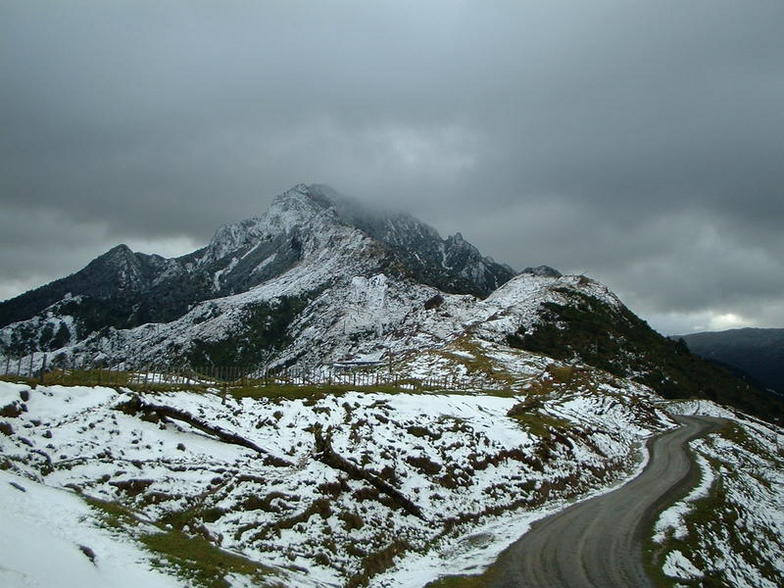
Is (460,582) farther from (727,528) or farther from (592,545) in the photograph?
(727,528)

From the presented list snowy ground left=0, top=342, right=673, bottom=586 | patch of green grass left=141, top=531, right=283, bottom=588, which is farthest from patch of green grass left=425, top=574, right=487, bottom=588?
patch of green grass left=141, top=531, right=283, bottom=588

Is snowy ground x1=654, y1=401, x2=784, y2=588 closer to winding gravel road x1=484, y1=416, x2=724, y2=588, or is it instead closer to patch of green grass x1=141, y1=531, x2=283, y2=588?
winding gravel road x1=484, y1=416, x2=724, y2=588

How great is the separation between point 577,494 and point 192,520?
1132 inches

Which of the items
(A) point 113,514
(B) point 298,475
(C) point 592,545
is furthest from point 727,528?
(A) point 113,514

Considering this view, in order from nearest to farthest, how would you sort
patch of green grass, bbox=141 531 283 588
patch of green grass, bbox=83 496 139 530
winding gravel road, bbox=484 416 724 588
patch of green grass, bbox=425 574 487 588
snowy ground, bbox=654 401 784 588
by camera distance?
1. patch of green grass, bbox=141 531 283 588
2. patch of green grass, bbox=83 496 139 530
3. patch of green grass, bbox=425 574 487 588
4. winding gravel road, bbox=484 416 724 588
5. snowy ground, bbox=654 401 784 588

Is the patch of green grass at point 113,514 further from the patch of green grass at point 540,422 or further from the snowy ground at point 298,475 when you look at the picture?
the patch of green grass at point 540,422

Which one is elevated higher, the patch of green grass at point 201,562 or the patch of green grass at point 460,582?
the patch of green grass at point 201,562

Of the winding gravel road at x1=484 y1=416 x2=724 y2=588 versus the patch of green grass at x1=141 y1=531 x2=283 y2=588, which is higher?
the patch of green grass at x1=141 y1=531 x2=283 y2=588

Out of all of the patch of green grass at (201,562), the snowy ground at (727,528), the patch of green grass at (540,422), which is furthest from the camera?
the patch of green grass at (540,422)

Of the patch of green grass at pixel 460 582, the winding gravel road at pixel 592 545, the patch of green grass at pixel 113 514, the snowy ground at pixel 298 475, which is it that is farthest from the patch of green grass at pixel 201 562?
the winding gravel road at pixel 592 545

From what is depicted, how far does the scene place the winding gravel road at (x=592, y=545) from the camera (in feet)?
66.5

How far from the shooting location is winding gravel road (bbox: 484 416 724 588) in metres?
20.3

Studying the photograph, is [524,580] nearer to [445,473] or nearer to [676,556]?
[676,556]

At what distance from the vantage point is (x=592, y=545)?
81.0 ft
